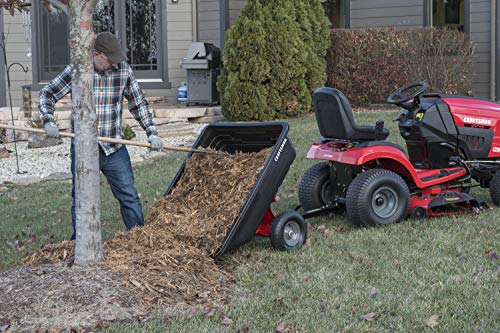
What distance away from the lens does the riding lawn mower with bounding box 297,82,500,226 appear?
6285 mm

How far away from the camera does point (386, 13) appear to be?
14852 mm

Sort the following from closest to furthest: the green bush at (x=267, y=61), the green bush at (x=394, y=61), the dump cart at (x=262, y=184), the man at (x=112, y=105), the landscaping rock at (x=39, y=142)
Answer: the dump cart at (x=262, y=184) → the man at (x=112, y=105) → the landscaping rock at (x=39, y=142) → the green bush at (x=267, y=61) → the green bush at (x=394, y=61)

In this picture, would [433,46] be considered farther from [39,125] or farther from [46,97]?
[46,97]

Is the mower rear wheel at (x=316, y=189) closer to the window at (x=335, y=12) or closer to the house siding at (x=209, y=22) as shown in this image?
the house siding at (x=209, y=22)

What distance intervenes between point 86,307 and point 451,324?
6.48 ft

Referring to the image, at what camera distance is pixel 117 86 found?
5953mm

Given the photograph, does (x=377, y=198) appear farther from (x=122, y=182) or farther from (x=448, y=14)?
(x=448, y=14)

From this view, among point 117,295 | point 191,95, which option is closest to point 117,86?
point 117,295

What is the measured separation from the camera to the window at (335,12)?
1568cm

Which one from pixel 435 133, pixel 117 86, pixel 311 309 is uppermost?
pixel 117 86

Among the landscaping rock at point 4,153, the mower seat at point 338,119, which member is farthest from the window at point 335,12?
the mower seat at point 338,119

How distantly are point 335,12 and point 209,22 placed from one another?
2640 mm

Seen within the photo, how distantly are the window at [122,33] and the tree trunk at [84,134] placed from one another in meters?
10.1

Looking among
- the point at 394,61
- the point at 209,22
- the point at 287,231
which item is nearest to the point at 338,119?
the point at 287,231
